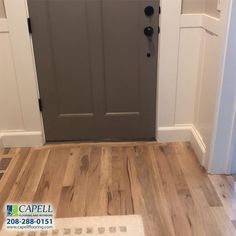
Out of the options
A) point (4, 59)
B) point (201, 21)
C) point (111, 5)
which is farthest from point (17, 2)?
point (201, 21)

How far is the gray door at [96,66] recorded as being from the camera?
2.08m

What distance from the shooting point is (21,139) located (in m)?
2.44

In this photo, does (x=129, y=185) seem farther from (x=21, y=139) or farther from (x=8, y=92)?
(x=8, y=92)

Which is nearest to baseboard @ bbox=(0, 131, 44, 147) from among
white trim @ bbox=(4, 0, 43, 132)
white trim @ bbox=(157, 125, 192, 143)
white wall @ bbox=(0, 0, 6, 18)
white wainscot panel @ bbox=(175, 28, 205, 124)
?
white trim @ bbox=(4, 0, 43, 132)

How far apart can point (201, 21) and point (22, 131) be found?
1.68 metres

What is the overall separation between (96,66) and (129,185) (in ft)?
3.11

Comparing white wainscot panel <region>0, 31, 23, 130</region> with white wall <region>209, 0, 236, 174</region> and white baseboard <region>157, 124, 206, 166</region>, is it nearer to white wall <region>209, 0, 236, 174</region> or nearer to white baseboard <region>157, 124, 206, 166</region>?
white baseboard <region>157, 124, 206, 166</region>

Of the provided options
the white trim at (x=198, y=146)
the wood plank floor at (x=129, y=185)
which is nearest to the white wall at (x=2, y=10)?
the wood plank floor at (x=129, y=185)

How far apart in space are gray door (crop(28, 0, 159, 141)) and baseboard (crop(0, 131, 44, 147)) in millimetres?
91

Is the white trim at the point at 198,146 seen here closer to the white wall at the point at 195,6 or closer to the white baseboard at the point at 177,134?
the white baseboard at the point at 177,134

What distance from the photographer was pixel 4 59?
217cm

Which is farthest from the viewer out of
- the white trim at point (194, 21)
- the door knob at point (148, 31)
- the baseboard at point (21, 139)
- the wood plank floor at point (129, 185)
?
the baseboard at point (21, 139)

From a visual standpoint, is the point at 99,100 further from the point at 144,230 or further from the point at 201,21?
the point at 144,230

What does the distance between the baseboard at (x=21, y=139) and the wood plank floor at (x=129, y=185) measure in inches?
2.4
